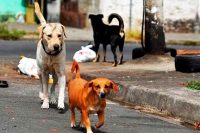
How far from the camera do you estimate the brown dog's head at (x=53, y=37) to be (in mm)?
10602

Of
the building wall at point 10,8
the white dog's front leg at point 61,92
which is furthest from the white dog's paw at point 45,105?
the building wall at point 10,8

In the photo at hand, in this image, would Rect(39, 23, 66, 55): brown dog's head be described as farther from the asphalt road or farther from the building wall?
the building wall

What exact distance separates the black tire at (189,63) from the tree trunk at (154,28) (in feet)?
8.62

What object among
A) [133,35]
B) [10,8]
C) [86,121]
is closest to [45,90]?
[86,121]

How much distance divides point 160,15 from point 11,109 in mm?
7913

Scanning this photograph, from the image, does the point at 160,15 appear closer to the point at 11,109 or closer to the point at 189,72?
the point at 189,72

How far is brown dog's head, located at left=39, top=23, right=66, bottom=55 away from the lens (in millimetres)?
10602

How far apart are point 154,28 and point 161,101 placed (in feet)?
20.9

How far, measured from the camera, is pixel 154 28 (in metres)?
17.8

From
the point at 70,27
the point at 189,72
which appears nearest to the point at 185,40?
the point at 70,27

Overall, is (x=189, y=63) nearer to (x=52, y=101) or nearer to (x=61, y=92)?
(x=52, y=101)

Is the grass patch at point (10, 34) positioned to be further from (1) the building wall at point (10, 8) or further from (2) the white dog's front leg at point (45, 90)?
(2) the white dog's front leg at point (45, 90)

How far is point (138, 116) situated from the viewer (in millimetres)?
10773

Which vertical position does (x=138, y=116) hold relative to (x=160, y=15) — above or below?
below
